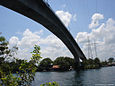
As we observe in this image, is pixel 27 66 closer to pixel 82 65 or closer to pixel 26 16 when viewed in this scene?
pixel 26 16

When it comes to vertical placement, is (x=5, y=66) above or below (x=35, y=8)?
below

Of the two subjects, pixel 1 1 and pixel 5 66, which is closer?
pixel 5 66

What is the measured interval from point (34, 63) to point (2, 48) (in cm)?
1626

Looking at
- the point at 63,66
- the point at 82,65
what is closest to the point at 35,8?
the point at 63,66

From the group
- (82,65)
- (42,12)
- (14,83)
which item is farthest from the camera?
(82,65)

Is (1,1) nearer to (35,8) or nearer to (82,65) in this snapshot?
(35,8)

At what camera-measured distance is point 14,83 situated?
2814mm

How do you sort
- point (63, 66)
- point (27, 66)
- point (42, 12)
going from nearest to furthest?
1. point (27, 66)
2. point (42, 12)
3. point (63, 66)

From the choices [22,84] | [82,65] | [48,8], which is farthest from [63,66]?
[22,84]

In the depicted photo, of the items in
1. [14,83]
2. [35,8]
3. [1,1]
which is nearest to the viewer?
[14,83]

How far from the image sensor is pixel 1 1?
16812 mm

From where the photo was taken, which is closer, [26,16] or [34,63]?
[34,63]

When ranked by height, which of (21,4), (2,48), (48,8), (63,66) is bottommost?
(63,66)

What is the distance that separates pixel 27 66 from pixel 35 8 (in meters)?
19.6
